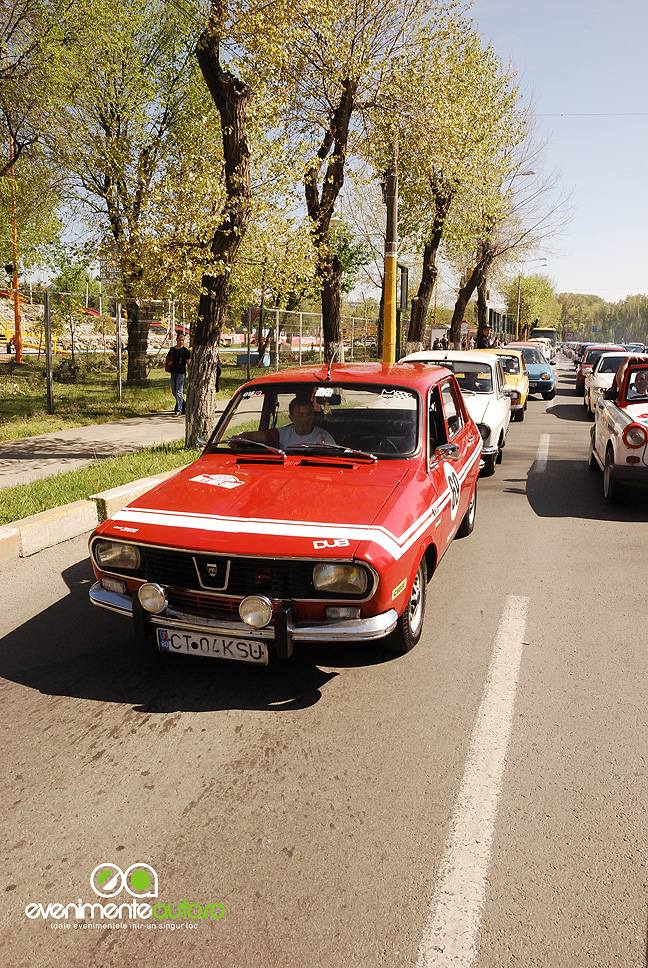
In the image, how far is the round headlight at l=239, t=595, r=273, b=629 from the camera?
3.92 metres

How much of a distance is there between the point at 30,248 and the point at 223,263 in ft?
62.8

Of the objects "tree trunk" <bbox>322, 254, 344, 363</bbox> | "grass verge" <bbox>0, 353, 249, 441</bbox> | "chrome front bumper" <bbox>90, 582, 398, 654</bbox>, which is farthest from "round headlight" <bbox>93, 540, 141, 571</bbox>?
"tree trunk" <bbox>322, 254, 344, 363</bbox>

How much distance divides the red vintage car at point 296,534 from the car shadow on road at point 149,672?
270 mm

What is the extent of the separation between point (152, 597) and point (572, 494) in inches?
270

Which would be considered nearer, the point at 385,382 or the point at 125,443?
the point at 385,382

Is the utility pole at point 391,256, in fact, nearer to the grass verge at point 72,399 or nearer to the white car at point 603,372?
the grass verge at point 72,399

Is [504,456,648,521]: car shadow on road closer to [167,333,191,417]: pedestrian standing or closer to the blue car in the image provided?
[167,333,191,417]: pedestrian standing

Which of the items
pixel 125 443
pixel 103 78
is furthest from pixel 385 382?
pixel 103 78

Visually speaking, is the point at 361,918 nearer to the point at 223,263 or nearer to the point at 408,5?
the point at 223,263

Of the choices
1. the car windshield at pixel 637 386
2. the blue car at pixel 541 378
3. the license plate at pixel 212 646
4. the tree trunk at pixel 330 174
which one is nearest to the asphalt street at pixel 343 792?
the license plate at pixel 212 646

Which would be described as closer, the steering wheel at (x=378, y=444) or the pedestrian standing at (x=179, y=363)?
the steering wheel at (x=378, y=444)

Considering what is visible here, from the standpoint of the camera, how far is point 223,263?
1185cm

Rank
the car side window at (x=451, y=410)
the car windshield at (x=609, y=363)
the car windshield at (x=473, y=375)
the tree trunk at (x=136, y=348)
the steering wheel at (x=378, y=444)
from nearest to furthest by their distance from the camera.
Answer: the steering wheel at (x=378, y=444) → the car side window at (x=451, y=410) → the car windshield at (x=473, y=375) → the car windshield at (x=609, y=363) → the tree trunk at (x=136, y=348)

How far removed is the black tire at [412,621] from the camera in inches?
174
